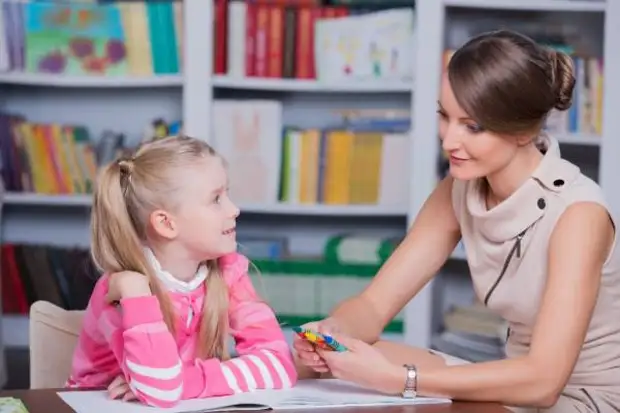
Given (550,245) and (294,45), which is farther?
(294,45)

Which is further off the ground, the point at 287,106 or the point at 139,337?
the point at 287,106

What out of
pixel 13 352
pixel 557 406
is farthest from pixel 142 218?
pixel 13 352

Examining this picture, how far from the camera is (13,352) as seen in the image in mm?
4559

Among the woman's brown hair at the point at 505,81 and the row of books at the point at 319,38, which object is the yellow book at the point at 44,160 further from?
the woman's brown hair at the point at 505,81

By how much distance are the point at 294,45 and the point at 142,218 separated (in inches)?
87.6

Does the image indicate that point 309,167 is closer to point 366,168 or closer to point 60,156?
point 366,168

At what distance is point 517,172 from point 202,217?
0.55 metres

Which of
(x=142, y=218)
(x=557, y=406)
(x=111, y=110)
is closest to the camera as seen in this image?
(x=142, y=218)

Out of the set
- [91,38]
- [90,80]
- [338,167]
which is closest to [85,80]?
[90,80]

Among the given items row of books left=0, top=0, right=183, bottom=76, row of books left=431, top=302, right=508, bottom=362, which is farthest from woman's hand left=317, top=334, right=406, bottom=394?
row of books left=0, top=0, right=183, bottom=76

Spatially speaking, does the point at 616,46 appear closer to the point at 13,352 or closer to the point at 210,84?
the point at 210,84

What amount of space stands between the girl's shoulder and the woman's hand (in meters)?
0.24

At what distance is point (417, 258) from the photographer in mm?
2311

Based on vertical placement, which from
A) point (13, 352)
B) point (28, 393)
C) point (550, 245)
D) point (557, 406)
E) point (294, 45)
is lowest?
point (13, 352)
